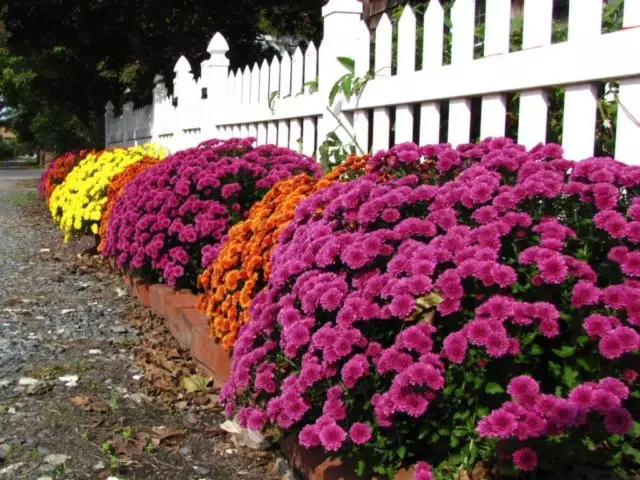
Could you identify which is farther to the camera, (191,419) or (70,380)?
(70,380)

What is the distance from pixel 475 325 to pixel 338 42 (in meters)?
2.88

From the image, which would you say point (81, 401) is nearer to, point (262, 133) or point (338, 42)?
point (338, 42)

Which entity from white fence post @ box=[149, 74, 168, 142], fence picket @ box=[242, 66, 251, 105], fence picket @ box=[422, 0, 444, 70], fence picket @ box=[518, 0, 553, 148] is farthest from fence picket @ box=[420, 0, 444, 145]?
Result: white fence post @ box=[149, 74, 168, 142]

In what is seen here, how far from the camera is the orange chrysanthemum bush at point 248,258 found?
3.14 m

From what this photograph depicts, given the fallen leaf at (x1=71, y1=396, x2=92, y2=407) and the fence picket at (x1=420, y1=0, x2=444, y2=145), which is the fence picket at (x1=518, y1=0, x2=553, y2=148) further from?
the fallen leaf at (x1=71, y1=396, x2=92, y2=407)

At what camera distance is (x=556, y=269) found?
68.8 inches

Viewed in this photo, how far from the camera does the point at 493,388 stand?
1.78 m

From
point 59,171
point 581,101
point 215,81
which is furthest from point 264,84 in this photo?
point 59,171

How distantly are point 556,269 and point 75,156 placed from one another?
9.71 metres

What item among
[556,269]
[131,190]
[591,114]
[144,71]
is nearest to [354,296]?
[556,269]

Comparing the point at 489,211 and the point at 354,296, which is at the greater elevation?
the point at 489,211

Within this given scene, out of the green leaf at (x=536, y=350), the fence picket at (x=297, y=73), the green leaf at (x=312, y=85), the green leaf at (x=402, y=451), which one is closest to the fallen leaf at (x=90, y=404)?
the green leaf at (x=402, y=451)

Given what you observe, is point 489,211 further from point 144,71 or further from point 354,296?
point 144,71

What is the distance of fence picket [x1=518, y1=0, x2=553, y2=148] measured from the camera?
273cm
